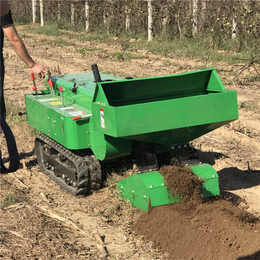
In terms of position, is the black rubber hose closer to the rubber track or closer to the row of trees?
the rubber track

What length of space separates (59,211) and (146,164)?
3.44 ft

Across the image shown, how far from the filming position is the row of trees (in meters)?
15.4

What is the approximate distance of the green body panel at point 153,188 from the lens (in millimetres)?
4562

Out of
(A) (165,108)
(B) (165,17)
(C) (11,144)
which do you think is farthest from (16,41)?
(B) (165,17)

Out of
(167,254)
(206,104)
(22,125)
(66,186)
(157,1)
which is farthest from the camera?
(157,1)

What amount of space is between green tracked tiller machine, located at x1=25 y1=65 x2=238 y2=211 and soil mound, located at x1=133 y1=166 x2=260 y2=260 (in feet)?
0.46

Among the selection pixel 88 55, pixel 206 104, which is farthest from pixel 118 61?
pixel 206 104

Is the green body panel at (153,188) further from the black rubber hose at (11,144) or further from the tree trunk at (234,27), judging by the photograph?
the tree trunk at (234,27)

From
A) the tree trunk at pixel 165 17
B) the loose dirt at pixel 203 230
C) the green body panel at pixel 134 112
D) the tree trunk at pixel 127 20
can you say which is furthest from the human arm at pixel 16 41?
the tree trunk at pixel 127 20

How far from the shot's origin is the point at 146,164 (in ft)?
16.3

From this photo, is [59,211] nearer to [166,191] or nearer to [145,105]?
[166,191]

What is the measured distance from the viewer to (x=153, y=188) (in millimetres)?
4539

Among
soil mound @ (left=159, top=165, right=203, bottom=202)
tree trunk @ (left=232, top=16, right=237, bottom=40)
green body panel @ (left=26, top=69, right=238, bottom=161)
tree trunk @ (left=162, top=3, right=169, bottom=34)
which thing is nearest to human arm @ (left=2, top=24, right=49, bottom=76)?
green body panel @ (left=26, top=69, right=238, bottom=161)

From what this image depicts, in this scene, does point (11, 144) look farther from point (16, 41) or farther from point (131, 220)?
point (131, 220)
